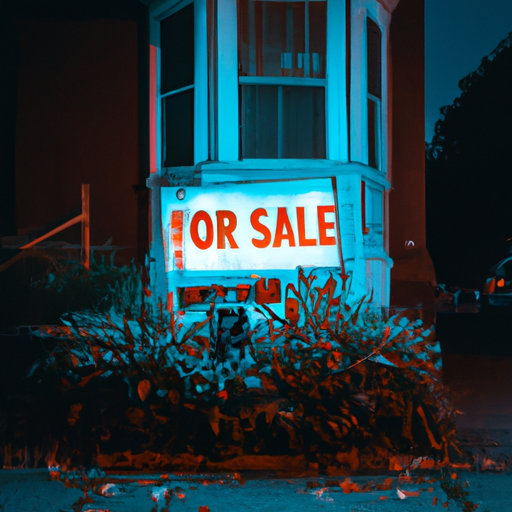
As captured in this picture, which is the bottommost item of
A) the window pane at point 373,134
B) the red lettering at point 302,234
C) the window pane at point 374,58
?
the red lettering at point 302,234

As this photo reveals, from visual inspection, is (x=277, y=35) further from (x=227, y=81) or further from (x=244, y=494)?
(x=244, y=494)

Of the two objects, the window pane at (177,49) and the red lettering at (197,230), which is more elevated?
the window pane at (177,49)

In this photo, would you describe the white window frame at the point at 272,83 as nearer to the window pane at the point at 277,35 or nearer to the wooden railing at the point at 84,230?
the window pane at the point at 277,35

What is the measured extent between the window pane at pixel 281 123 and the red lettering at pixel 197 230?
711mm

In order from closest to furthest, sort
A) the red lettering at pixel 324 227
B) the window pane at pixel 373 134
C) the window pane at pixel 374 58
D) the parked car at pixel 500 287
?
the red lettering at pixel 324 227
the window pane at pixel 374 58
the window pane at pixel 373 134
the parked car at pixel 500 287

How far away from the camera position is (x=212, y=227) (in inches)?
215

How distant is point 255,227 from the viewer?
5453 millimetres

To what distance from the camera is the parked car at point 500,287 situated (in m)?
13.7

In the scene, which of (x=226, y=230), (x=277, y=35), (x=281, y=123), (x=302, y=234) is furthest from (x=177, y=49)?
Answer: (x=302, y=234)

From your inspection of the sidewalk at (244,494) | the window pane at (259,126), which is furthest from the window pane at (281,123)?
the sidewalk at (244,494)

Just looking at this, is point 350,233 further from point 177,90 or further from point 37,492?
point 37,492

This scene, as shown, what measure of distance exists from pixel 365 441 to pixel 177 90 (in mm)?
3702

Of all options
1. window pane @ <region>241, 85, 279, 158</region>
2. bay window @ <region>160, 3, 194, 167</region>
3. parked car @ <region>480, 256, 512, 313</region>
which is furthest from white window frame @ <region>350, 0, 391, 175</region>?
parked car @ <region>480, 256, 512, 313</region>

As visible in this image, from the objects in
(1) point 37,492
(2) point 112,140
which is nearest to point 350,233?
(2) point 112,140
